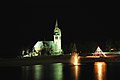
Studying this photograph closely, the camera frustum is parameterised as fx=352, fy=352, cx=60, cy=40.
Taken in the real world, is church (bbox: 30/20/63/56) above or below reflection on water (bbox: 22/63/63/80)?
above

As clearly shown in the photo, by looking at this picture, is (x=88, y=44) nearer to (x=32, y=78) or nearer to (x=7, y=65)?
(x=7, y=65)

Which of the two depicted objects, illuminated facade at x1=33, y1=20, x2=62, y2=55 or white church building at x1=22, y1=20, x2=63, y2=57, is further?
illuminated facade at x1=33, y1=20, x2=62, y2=55

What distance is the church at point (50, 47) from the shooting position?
115 m

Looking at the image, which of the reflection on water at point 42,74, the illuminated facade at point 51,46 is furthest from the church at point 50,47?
the reflection on water at point 42,74

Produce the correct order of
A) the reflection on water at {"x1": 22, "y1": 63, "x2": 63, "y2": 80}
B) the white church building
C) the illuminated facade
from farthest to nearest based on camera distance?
the illuminated facade → the white church building → the reflection on water at {"x1": 22, "y1": 63, "x2": 63, "y2": 80}

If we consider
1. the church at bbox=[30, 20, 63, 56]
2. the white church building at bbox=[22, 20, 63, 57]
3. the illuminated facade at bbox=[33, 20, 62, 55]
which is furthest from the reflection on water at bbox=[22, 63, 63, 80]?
the illuminated facade at bbox=[33, 20, 62, 55]

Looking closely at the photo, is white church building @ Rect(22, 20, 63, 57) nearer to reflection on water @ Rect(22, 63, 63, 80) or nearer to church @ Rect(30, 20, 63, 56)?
church @ Rect(30, 20, 63, 56)

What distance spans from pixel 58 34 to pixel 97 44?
15125mm

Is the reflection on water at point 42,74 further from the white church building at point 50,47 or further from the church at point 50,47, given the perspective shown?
the church at point 50,47

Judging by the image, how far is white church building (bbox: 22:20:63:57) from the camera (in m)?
115

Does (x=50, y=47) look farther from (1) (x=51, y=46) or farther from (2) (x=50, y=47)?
(1) (x=51, y=46)

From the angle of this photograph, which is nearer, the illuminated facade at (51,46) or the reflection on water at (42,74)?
the reflection on water at (42,74)

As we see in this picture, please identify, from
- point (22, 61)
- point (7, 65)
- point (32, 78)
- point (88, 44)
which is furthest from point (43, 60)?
point (88, 44)

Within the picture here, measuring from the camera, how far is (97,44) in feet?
416
